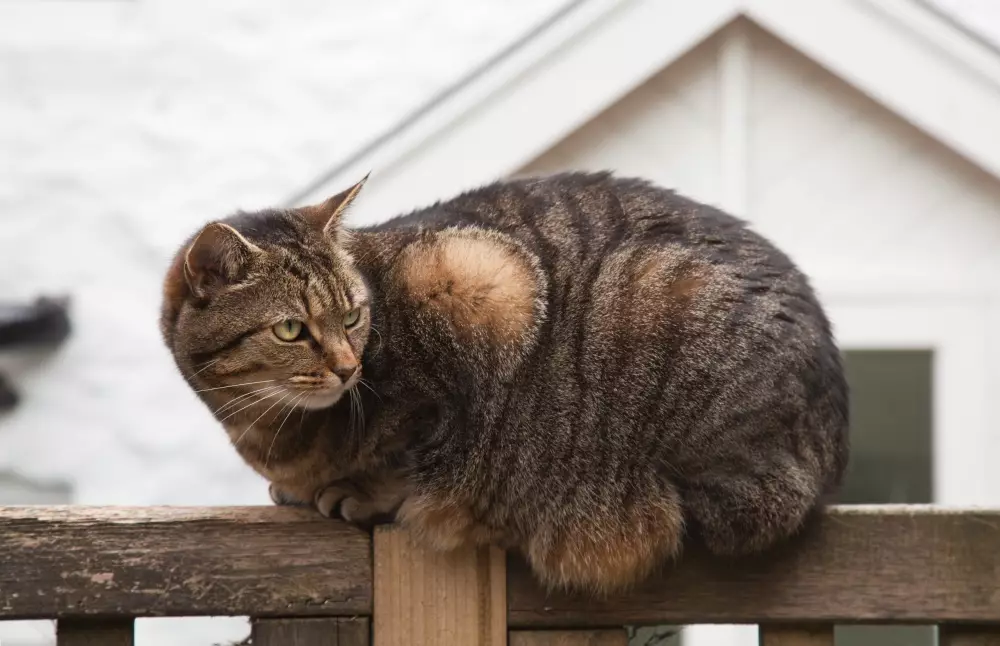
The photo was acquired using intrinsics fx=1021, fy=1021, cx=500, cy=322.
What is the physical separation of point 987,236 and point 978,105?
0.26 meters

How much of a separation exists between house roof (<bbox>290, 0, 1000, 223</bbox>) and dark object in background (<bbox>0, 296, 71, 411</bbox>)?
88cm

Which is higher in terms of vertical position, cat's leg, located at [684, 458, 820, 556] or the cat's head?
the cat's head

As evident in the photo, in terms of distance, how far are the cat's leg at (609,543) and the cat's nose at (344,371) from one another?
25cm

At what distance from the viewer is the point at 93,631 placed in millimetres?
966

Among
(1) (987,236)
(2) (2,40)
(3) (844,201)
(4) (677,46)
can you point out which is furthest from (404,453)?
(2) (2,40)

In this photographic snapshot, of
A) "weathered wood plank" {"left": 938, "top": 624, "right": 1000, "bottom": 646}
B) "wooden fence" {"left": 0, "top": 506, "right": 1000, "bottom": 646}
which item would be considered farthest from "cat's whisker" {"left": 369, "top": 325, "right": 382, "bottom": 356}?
"weathered wood plank" {"left": 938, "top": 624, "right": 1000, "bottom": 646}

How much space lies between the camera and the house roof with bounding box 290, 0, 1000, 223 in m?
1.81

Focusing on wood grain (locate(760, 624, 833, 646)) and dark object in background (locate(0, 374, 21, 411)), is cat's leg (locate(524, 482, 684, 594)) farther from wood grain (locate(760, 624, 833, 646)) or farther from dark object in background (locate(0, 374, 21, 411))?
dark object in background (locate(0, 374, 21, 411))

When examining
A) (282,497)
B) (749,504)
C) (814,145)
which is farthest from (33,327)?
(749,504)

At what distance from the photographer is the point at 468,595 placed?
1.00 m

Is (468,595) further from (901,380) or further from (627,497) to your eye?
(901,380)

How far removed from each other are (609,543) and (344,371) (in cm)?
33

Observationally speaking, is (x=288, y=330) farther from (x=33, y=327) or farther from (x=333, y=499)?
(x=33, y=327)

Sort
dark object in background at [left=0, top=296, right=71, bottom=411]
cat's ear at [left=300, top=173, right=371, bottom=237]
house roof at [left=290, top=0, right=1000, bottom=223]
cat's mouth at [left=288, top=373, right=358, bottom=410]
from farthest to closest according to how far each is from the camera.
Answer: dark object in background at [left=0, top=296, right=71, bottom=411] < house roof at [left=290, top=0, right=1000, bottom=223] < cat's ear at [left=300, top=173, right=371, bottom=237] < cat's mouth at [left=288, top=373, right=358, bottom=410]
